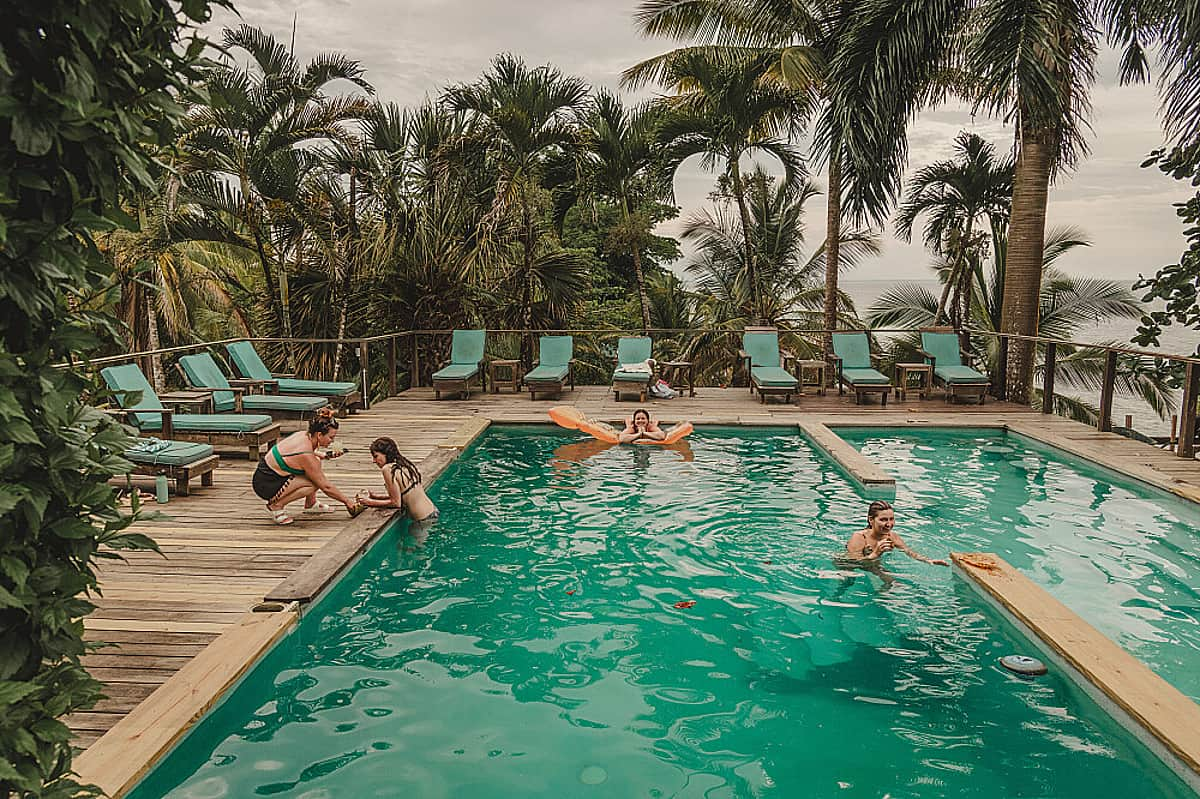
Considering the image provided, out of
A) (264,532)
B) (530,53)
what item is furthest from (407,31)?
(264,532)

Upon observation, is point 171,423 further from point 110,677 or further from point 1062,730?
point 1062,730

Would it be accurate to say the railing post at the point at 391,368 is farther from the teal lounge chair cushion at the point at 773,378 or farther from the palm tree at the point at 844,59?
the palm tree at the point at 844,59

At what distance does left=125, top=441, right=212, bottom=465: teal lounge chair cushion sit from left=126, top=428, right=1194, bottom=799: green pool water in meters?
1.74

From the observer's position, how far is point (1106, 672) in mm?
4246

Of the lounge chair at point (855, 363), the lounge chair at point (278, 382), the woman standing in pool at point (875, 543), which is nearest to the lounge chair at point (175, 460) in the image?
the lounge chair at point (278, 382)

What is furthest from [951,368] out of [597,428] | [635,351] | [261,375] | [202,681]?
[202,681]

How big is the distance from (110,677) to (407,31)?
64.8 ft

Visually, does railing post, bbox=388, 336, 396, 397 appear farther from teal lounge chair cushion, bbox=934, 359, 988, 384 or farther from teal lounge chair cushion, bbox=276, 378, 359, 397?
teal lounge chair cushion, bbox=934, 359, 988, 384

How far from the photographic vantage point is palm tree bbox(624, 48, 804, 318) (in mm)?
14781

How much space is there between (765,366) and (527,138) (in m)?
4.95

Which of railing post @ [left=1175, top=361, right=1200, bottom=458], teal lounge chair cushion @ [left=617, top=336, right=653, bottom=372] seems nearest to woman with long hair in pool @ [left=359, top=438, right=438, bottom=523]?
teal lounge chair cushion @ [left=617, top=336, right=653, bottom=372]

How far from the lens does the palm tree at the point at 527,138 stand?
13.9 m

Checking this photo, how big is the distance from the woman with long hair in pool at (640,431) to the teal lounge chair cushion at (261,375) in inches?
140

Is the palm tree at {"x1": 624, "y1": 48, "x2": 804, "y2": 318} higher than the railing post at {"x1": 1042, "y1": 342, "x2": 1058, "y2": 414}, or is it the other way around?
the palm tree at {"x1": 624, "y1": 48, "x2": 804, "y2": 318}
